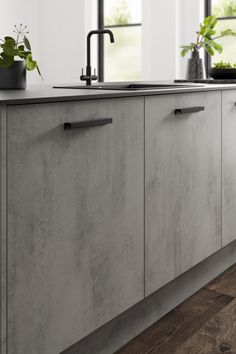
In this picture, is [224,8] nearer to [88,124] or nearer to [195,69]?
[195,69]

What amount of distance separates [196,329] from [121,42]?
3.64m

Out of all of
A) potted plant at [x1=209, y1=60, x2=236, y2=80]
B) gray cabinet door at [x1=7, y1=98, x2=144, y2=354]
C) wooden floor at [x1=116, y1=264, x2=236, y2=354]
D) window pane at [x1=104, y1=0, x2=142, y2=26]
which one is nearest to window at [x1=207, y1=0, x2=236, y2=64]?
window pane at [x1=104, y1=0, x2=142, y2=26]

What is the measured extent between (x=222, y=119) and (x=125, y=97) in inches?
35.5

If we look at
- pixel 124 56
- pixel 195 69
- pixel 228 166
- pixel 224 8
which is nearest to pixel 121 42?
pixel 124 56

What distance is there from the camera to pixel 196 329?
2.09 metres

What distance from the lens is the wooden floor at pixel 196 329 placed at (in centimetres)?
194

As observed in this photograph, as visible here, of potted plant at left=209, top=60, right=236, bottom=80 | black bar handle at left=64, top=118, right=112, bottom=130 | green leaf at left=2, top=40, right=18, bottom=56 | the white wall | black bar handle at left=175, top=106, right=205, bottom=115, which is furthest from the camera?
the white wall

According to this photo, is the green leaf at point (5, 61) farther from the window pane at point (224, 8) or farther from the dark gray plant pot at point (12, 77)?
the window pane at point (224, 8)

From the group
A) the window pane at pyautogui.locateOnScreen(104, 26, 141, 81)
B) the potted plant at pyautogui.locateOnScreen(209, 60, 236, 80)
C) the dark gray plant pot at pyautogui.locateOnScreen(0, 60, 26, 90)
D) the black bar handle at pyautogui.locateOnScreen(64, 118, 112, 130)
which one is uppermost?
the window pane at pyautogui.locateOnScreen(104, 26, 141, 81)

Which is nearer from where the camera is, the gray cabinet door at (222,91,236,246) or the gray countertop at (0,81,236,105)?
the gray countertop at (0,81,236,105)

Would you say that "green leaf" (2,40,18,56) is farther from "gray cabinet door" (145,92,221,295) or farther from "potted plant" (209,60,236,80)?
"potted plant" (209,60,236,80)

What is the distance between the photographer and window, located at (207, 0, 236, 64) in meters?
4.48

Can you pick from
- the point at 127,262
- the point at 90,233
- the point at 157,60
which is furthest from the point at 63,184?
the point at 157,60

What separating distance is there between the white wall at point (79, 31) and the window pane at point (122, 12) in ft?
0.41
